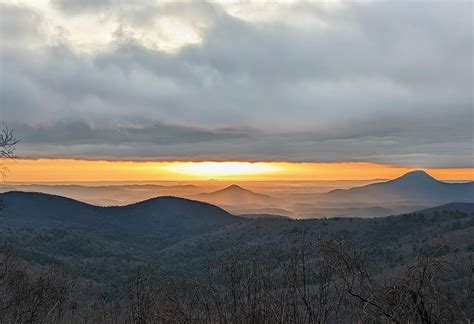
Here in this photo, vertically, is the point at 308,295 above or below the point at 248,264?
below

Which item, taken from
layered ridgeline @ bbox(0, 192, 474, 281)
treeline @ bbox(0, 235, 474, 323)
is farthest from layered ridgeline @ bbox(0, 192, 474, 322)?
layered ridgeline @ bbox(0, 192, 474, 281)

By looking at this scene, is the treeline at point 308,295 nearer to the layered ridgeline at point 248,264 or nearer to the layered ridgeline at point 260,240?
the layered ridgeline at point 248,264

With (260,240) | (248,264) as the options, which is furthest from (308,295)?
(260,240)

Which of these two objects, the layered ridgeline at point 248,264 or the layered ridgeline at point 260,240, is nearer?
the layered ridgeline at point 248,264

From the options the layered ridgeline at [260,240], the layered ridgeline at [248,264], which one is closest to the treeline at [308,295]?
the layered ridgeline at [248,264]

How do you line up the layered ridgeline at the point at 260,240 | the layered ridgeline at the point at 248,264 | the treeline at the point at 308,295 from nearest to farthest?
the treeline at the point at 308,295
the layered ridgeline at the point at 248,264
the layered ridgeline at the point at 260,240

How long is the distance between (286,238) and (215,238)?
44.6 metres

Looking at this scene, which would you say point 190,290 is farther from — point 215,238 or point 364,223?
point 215,238

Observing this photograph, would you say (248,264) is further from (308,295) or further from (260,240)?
(260,240)

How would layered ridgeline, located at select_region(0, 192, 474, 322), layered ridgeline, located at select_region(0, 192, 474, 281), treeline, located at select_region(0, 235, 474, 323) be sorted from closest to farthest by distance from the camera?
treeline, located at select_region(0, 235, 474, 323) < layered ridgeline, located at select_region(0, 192, 474, 322) < layered ridgeline, located at select_region(0, 192, 474, 281)

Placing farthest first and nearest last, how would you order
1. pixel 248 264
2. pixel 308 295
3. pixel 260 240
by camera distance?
pixel 260 240 < pixel 248 264 < pixel 308 295

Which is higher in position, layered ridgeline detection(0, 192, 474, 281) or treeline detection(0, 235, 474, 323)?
treeline detection(0, 235, 474, 323)

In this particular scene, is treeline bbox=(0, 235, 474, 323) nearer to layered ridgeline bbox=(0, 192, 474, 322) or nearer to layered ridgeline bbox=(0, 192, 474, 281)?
layered ridgeline bbox=(0, 192, 474, 322)

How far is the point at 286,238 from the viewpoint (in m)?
108
